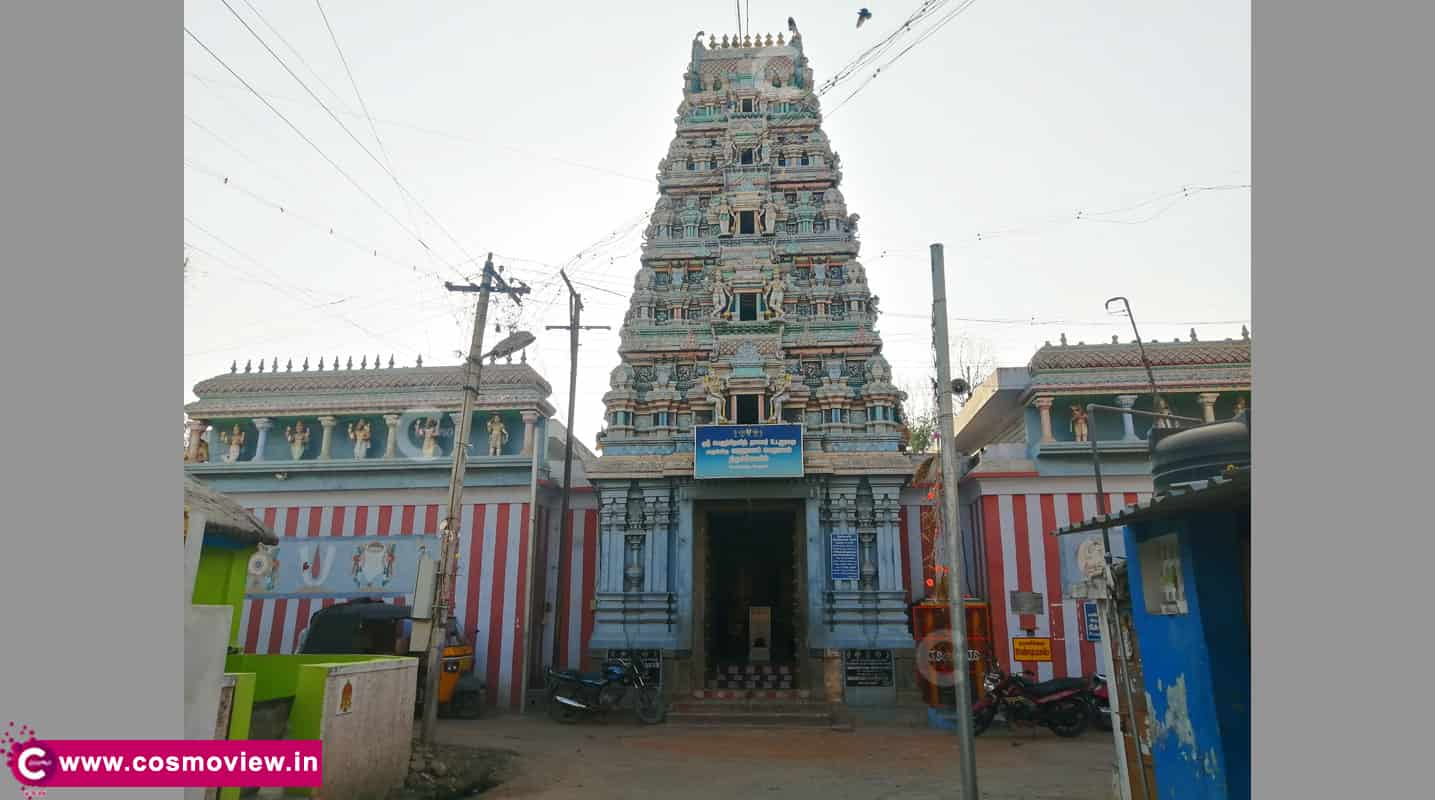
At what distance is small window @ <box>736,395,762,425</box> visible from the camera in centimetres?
1912

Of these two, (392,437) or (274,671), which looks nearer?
(274,671)

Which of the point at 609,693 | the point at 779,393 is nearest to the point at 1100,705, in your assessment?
the point at 779,393

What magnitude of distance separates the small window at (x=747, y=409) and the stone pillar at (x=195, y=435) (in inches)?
573

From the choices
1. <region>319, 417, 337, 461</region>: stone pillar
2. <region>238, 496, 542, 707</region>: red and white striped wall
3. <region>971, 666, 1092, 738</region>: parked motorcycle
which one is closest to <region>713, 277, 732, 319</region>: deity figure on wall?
<region>238, 496, 542, 707</region>: red and white striped wall

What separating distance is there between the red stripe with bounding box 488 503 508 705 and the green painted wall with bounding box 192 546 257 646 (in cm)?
914

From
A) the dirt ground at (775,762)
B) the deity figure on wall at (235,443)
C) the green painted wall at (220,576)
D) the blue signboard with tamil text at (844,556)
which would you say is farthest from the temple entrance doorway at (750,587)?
the deity figure on wall at (235,443)

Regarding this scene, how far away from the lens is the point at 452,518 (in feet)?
38.3

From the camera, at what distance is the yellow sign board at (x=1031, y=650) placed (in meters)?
17.2

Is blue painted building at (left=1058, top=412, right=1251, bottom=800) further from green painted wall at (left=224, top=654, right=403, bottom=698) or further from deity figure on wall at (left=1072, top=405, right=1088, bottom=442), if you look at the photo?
deity figure on wall at (left=1072, top=405, right=1088, bottom=442)

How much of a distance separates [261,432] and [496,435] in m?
6.59

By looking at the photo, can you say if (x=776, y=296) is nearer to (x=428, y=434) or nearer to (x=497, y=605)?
(x=428, y=434)

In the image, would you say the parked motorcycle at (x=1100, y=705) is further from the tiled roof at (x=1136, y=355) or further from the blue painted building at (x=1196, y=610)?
the blue painted building at (x=1196, y=610)

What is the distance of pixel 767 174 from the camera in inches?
835

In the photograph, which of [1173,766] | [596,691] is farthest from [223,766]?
[596,691]
